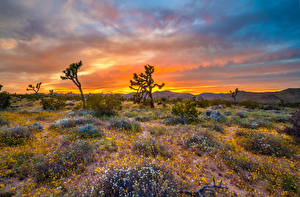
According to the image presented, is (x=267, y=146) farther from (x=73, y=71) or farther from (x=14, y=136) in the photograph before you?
(x=73, y=71)

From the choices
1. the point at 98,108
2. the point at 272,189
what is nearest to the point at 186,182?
the point at 272,189

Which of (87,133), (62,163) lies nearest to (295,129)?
(62,163)

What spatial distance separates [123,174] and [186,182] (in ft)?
6.58

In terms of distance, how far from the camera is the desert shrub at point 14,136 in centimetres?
563

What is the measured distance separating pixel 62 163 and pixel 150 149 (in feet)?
11.1

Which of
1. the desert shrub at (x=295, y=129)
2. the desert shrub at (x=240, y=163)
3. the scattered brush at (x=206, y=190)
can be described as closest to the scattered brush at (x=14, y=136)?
the scattered brush at (x=206, y=190)

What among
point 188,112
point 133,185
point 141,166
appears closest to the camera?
point 133,185

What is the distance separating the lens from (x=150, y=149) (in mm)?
5125

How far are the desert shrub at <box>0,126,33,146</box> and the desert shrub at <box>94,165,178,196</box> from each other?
591 cm

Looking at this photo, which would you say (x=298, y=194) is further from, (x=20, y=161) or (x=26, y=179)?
(x=20, y=161)

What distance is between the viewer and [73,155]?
4488 millimetres

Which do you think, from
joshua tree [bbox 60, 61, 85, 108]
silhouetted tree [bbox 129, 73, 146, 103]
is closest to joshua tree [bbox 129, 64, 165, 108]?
silhouetted tree [bbox 129, 73, 146, 103]

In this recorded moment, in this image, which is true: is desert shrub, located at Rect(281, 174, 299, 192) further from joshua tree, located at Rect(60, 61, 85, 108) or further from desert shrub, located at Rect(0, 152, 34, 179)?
joshua tree, located at Rect(60, 61, 85, 108)

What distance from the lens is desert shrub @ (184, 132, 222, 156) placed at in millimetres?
5496
